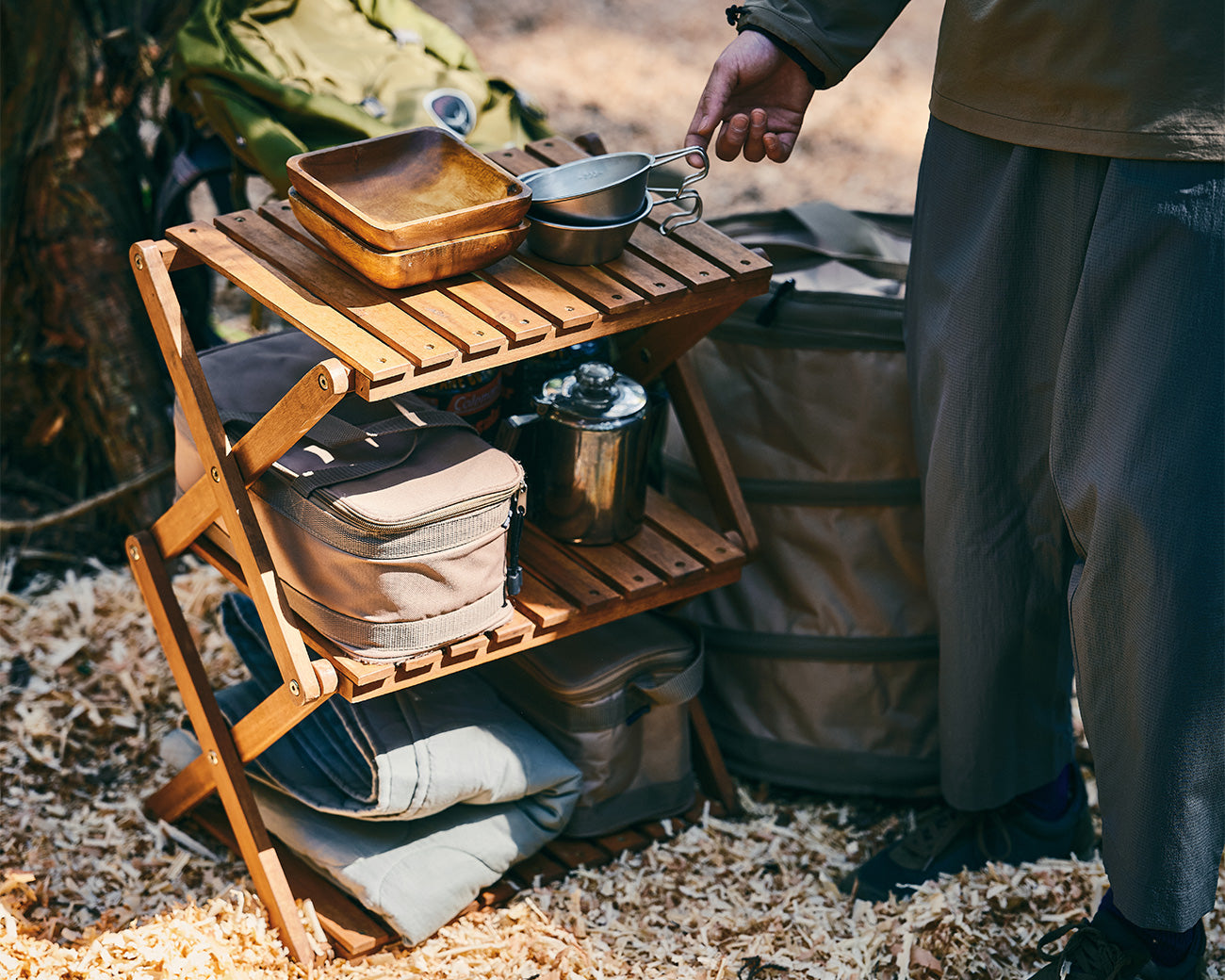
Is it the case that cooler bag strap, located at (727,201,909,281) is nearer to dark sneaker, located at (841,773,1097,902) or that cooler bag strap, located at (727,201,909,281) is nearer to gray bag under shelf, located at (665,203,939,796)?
gray bag under shelf, located at (665,203,939,796)

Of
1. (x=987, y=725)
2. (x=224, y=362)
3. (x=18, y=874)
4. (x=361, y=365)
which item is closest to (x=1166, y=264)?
(x=987, y=725)

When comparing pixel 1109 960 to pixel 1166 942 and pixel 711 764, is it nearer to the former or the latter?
pixel 1166 942

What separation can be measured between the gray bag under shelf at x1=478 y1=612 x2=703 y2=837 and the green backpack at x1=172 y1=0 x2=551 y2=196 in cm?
98

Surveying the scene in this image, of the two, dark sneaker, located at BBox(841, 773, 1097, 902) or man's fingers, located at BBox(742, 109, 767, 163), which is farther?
dark sneaker, located at BBox(841, 773, 1097, 902)

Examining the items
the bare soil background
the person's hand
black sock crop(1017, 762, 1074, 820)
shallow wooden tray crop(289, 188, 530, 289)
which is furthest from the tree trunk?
the bare soil background

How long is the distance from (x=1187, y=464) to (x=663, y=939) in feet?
3.58

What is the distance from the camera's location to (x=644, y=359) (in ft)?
7.15

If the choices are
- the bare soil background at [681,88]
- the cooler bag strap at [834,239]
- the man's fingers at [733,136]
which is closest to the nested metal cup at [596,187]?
the man's fingers at [733,136]

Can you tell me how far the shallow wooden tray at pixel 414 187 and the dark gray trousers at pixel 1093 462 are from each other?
63cm

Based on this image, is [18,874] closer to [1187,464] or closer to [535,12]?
[1187,464]

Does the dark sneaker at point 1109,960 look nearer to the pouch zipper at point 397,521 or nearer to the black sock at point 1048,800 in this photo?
the black sock at point 1048,800

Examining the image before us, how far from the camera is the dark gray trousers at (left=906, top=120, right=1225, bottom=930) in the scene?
1.62 meters

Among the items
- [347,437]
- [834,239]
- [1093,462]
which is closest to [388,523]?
[347,437]

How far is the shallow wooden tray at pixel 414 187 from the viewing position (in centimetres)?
168
